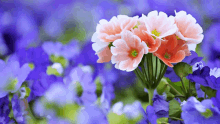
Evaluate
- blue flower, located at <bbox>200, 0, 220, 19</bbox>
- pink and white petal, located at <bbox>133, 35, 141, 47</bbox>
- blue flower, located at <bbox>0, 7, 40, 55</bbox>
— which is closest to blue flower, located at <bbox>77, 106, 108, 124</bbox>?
pink and white petal, located at <bbox>133, 35, 141, 47</bbox>

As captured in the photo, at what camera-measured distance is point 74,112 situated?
0.33 metres

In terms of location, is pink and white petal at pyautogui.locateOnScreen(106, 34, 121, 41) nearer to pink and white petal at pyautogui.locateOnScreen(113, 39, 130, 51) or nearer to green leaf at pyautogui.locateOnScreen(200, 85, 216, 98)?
pink and white petal at pyautogui.locateOnScreen(113, 39, 130, 51)

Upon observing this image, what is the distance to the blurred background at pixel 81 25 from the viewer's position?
0.46 m

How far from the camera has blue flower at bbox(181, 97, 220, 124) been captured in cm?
23

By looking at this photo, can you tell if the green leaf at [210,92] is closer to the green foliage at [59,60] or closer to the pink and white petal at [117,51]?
the pink and white petal at [117,51]

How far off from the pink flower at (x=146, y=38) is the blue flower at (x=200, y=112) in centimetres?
7

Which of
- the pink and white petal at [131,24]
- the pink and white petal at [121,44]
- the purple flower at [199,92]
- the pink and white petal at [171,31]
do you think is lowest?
the purple flower at [199,92]

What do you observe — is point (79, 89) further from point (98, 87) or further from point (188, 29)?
point (188, 29)

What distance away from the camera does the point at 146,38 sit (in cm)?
29

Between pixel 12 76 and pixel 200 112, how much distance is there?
28 cm

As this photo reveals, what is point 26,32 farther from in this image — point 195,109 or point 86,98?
point 195,109

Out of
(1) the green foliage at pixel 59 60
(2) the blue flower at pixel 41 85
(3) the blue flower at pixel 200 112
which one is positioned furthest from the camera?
(1) the green foliage at pixel 59 60

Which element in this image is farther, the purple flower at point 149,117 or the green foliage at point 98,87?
the green foliage at point 98,87

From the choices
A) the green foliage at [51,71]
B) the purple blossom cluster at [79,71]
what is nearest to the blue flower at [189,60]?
the purple blossom cluster at [79,71]
